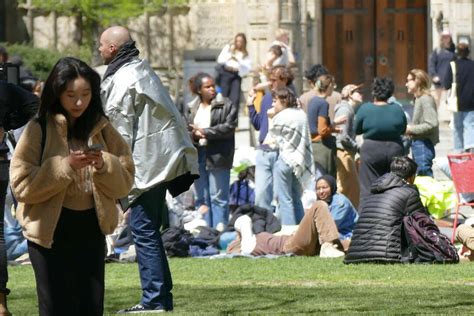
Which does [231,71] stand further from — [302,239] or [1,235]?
[1,235]

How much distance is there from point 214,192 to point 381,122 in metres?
2.31

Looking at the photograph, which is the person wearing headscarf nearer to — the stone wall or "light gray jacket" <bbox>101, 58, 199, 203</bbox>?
"light gray jacket" <bbox>101, 58, 199, 203</bbox>

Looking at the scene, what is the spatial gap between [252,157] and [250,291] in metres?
11.1

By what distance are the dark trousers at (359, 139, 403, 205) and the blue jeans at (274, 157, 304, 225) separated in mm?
752

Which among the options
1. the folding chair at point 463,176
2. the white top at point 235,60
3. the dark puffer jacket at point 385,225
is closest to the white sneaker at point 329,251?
the dark puffer jacket at point 385,225

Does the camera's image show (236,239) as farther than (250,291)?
Yes

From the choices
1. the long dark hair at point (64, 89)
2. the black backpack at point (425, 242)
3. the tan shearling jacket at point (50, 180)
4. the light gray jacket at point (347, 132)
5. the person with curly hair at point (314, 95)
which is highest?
the long dark hair at point (64, 89)

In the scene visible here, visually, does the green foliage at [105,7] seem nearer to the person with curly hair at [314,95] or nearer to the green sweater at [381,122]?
the person with curly hair at [314,95]

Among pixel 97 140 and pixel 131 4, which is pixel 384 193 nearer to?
pixel 97 140

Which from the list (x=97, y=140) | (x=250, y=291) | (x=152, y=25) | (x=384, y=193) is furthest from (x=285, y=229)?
(x=152, y=25)

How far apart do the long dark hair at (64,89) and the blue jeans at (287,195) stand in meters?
9.51

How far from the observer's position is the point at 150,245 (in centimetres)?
1088

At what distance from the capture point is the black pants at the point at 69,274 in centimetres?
826

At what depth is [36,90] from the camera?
70.5 ft
